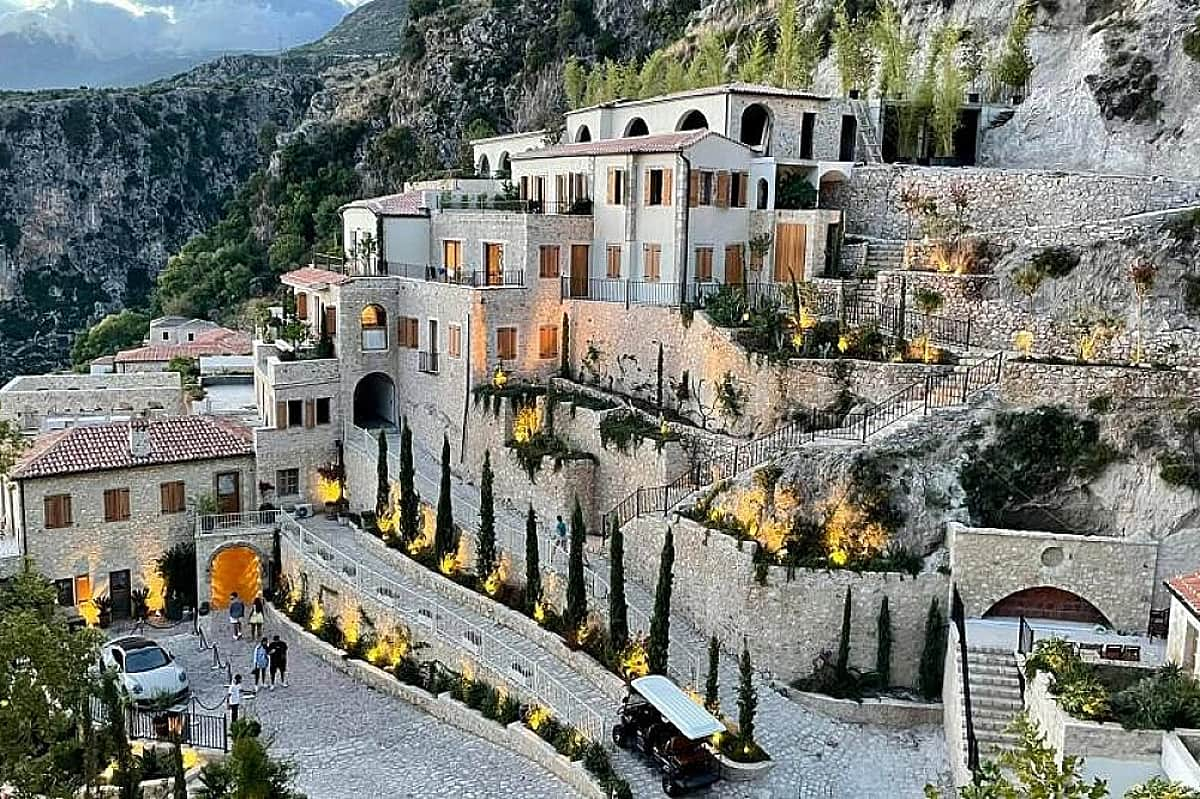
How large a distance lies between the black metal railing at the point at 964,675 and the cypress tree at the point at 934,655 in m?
0.35

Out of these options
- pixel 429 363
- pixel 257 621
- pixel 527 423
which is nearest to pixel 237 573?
pixel 257 621

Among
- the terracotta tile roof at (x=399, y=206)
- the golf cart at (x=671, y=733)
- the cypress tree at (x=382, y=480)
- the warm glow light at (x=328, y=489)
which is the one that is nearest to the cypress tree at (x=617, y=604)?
the golf cart at (x=671, y=733)

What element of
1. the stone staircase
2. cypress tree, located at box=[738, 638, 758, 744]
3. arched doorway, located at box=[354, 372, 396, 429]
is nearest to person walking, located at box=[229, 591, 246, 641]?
arched doorway, located at box=[354, 372, 396, 429]

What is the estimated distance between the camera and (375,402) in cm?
4206

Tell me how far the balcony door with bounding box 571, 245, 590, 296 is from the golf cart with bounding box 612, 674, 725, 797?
19.5 meters

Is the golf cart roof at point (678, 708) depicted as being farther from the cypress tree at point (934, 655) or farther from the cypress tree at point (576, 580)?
the cypress tree at point (934, 655)

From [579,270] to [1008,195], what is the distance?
49.0 ft

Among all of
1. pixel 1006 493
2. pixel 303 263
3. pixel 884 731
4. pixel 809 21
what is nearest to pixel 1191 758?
pixel 884 731

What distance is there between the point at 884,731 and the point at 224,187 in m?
112

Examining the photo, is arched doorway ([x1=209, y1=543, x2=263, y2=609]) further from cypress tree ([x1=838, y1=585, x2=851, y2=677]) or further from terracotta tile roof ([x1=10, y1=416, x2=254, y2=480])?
cypress tree ([x1=838, y1=585, x2=851, y2=677])

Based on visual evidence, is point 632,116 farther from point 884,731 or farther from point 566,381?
point 884,731

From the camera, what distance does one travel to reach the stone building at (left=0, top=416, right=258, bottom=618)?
31.9m

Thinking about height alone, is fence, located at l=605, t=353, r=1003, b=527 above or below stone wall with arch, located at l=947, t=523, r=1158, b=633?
above

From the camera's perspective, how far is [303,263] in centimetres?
7156
